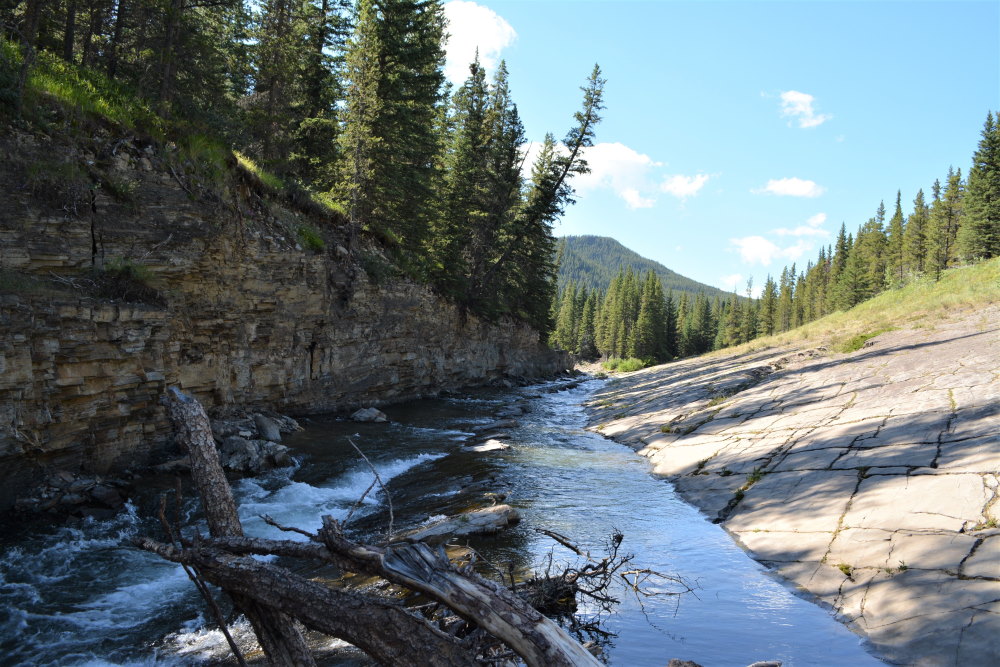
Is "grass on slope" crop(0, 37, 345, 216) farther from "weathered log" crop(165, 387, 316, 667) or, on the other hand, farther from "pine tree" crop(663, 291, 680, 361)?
"pine tree" crop(663, 291, 680, 361)

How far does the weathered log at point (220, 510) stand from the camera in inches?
→ 147

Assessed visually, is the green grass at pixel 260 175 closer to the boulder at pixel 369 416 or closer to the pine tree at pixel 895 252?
the boulder at pixel 369 416

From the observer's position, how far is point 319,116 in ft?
81.0

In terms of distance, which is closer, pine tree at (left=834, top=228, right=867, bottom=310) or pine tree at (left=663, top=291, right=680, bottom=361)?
pine tree at (left=834, top=228, right=867, bottom=310)

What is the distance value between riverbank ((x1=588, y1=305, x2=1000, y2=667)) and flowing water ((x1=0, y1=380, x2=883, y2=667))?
536mm

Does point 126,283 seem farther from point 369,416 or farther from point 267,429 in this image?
point 369,416

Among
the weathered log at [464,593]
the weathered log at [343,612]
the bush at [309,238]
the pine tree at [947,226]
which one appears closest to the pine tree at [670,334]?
the pine tree at [947,226]

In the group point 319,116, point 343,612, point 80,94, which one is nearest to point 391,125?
point 319,116

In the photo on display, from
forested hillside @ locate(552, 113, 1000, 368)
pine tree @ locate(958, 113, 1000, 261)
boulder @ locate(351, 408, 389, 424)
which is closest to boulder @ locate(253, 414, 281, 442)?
boulder @ locate(351, 408, 389, 424)

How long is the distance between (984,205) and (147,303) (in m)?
69.8

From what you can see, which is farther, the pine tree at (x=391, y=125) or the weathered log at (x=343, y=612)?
the pine tree at (x=391, y=125)

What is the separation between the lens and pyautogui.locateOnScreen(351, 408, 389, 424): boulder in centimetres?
1855

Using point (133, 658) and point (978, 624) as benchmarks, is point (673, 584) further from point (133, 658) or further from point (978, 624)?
point (133, 658)

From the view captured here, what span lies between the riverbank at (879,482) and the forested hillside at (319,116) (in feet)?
46.9
